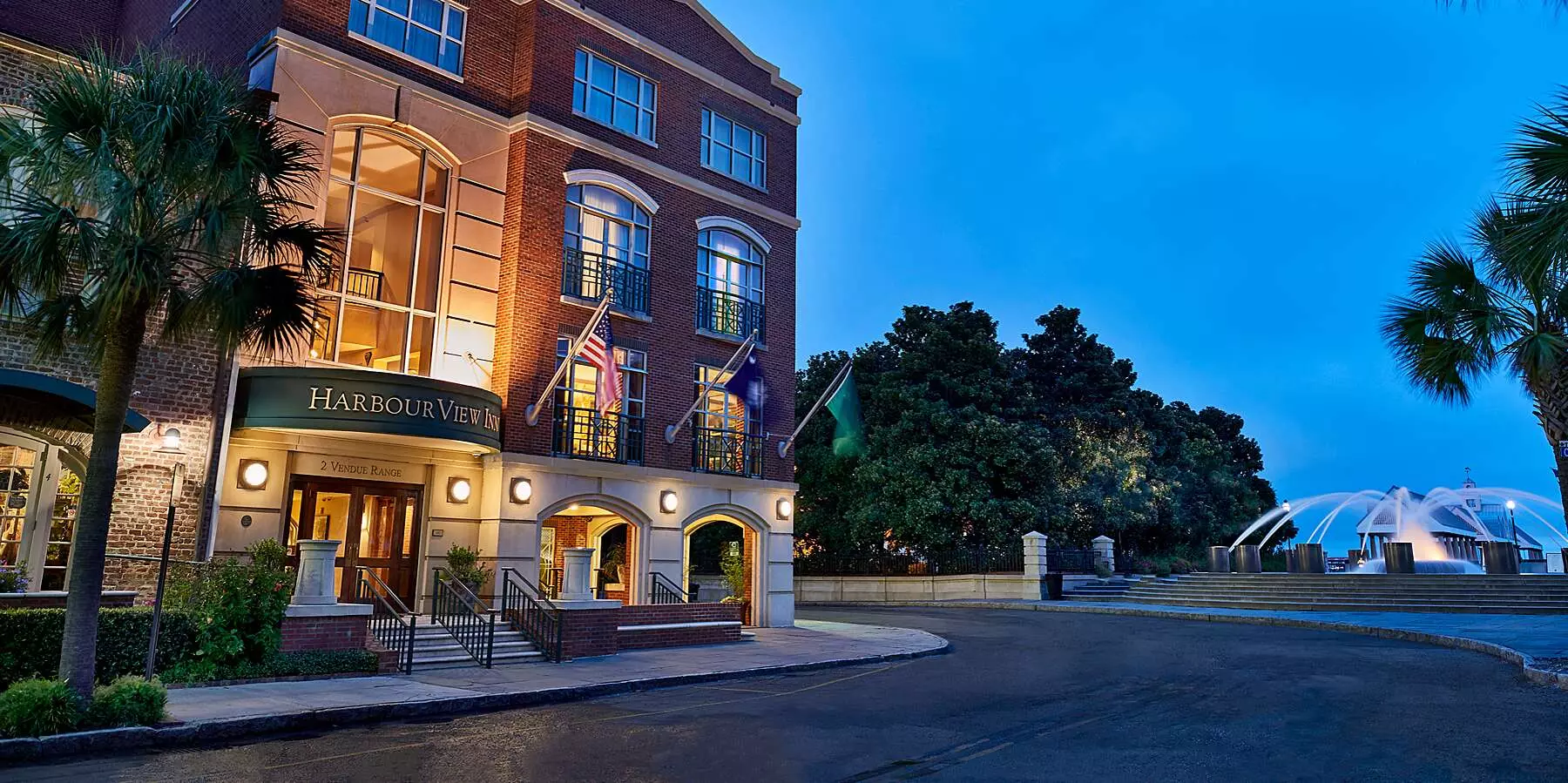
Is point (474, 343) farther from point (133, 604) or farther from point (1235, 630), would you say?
point (1235, 630)

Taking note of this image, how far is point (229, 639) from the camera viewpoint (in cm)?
1259

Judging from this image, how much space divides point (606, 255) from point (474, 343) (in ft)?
12.2

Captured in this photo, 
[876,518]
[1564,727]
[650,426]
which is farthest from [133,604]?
[876,518]

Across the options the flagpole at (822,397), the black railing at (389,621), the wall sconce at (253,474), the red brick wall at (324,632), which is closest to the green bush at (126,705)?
the red brick wall at (324,632)

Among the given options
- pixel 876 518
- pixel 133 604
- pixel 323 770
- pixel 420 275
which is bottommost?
pixel 323 770

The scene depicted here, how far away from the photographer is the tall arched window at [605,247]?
21.1 m

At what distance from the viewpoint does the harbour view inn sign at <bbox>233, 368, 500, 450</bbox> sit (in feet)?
51.7

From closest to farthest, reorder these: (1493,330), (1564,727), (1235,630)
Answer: (1564,727)
(1493,330)
(1235,630)

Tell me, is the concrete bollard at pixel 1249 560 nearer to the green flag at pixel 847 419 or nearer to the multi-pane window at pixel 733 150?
the green flag at pixel 847 419

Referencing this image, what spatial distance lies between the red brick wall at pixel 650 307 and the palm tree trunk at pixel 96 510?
9422 mm

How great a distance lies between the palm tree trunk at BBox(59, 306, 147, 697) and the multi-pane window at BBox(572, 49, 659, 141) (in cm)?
1327

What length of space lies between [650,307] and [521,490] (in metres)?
5.35

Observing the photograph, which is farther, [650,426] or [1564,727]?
[650,426]

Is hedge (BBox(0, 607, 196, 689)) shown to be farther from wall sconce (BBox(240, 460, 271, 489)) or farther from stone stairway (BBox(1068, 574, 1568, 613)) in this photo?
stone stairway (BBox(1068, 574, 1568, 613))
